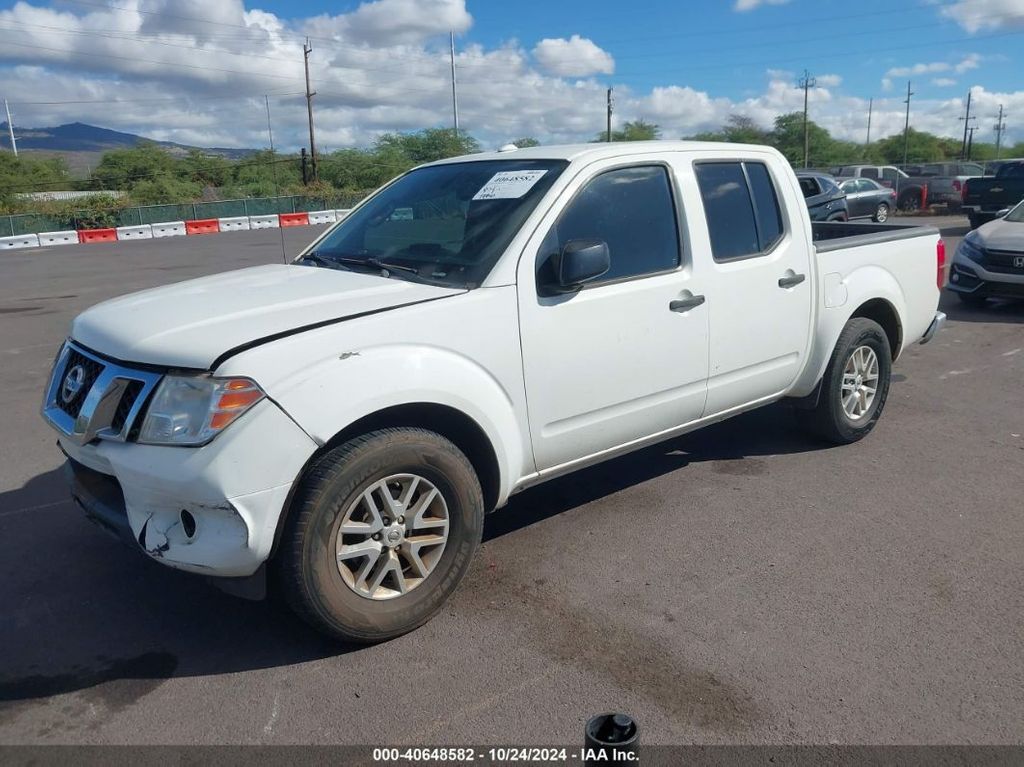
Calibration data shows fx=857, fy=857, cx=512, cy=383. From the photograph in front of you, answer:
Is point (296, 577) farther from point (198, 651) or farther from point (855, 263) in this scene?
point (855, 263)

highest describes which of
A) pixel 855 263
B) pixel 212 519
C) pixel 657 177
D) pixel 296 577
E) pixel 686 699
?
pixel 657 177

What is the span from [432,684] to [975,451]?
409 centimetres

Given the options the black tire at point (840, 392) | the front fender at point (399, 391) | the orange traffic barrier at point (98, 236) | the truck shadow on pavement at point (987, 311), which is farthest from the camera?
the orange traffic barrier at point (98, 236)

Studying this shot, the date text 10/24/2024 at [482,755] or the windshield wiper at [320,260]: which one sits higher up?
the windshield wiper at [320,260]

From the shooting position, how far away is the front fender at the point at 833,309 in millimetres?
5160

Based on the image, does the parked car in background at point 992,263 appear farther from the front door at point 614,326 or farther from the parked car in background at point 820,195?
the front door at point 614,326

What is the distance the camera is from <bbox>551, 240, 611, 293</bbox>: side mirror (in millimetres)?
3617

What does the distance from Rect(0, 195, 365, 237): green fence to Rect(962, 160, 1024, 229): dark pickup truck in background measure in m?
29.6

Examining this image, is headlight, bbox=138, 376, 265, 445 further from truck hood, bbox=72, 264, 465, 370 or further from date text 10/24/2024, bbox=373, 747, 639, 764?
date text 10/24/2024, bbox=373, 747, 639, 764

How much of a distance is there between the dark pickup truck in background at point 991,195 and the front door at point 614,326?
16.3m

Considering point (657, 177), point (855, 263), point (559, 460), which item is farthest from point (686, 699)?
point (855, 263)

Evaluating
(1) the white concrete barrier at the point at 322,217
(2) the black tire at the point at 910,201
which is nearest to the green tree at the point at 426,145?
(1) the white concrete barrier at the point at 322,217

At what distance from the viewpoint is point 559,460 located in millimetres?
3947

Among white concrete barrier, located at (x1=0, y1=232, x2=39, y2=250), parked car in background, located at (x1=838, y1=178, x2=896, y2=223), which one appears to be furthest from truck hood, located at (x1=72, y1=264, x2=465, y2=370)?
white concrete barrier, located at (x1=0, y1=232, x2=39, y2=250)
